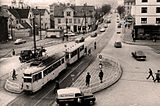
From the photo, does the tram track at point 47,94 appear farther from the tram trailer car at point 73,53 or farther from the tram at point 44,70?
the tram trailer car at point 73,53

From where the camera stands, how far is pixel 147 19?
212ft

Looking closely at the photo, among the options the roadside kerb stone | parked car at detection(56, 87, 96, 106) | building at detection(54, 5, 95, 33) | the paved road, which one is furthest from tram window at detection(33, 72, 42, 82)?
building at detection(54, 5, 95, 33)

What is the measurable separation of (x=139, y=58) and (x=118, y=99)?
17988mm

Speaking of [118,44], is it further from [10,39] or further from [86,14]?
[86,14]

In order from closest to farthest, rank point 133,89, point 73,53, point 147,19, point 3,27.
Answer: point 133,89
point 73,53
point 147,19
point 3,27

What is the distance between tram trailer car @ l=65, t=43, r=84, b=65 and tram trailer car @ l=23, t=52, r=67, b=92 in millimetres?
3968

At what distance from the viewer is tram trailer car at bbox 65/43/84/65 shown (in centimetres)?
3780

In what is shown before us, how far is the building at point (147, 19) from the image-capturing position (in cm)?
6388

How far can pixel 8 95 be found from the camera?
27.1 m

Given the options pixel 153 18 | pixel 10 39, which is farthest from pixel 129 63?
pixel 10 39

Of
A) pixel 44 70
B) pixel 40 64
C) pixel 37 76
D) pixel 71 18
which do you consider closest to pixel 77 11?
pixel 71 18

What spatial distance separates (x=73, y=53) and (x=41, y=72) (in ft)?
40.2

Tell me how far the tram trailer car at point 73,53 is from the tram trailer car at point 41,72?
3.97 metres

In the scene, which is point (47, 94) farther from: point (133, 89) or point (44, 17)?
point (44, 17)
